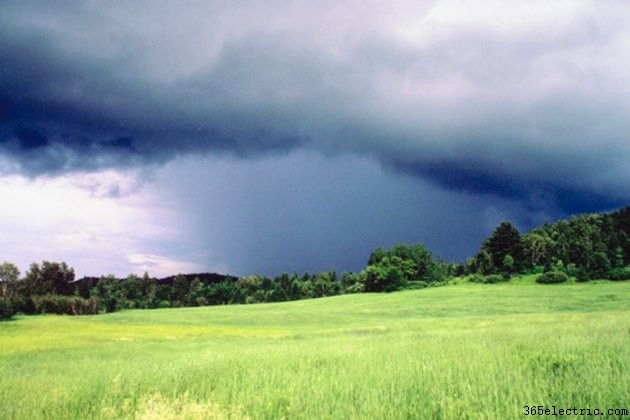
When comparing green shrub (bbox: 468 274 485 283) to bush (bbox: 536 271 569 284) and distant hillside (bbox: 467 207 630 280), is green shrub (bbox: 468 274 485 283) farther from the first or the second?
bush (bbox: 536 271 569 284)

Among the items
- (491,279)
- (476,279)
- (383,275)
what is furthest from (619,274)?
(383,275)

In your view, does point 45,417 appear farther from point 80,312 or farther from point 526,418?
point 80,312

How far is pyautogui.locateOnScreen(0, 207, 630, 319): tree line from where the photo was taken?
8400 centimetres

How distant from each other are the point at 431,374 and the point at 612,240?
123889 millimetres

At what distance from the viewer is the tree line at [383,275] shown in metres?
84.0

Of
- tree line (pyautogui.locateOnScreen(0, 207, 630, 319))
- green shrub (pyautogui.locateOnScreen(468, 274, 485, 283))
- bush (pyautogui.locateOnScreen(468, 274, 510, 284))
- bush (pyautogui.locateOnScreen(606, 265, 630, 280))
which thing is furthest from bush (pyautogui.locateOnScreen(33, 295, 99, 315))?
bush (pyautogui.locateOnScreen(606, 265, 630, 280))

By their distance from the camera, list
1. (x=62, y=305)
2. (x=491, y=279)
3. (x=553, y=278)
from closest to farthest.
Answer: (x=553, y=278)
(x=62, y=305)
(x=491, y=279)

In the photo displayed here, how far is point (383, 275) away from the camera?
11362 cm

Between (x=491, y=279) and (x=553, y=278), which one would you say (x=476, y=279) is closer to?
(x=491, y=279)

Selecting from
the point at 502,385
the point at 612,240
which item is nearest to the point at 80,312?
the point at 502,385

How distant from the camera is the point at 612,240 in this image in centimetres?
10656

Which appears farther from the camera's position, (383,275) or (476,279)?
(383,275)

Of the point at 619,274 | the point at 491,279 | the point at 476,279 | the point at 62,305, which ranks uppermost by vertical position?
the point at 619,274

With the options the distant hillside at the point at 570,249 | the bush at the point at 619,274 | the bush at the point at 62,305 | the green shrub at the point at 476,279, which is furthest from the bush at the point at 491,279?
the bush at the point at 62,305
